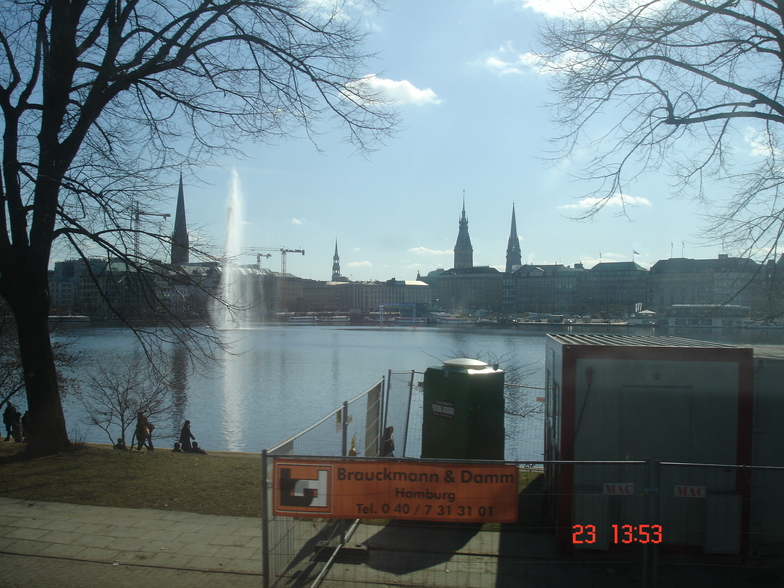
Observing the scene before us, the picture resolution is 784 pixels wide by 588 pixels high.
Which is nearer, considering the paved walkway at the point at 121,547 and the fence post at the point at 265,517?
the fence post at the point at 265,517

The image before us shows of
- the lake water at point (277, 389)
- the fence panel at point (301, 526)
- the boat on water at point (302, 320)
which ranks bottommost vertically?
the lake water at point (277, 389)

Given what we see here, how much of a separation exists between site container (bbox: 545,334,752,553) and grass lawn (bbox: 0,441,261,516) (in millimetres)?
3686

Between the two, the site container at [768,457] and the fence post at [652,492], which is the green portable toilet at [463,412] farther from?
the fence post at [652,492]

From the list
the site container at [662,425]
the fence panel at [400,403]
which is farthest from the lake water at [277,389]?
the site container at [662,425]

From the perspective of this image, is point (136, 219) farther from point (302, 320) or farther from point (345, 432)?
point (302, 320)

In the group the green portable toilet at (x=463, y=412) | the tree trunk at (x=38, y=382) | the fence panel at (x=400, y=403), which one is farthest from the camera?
the fence panel at (x=400, y=403)

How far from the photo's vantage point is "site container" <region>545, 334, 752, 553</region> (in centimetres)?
628

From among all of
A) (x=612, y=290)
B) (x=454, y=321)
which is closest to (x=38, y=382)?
(x=612, y=290)

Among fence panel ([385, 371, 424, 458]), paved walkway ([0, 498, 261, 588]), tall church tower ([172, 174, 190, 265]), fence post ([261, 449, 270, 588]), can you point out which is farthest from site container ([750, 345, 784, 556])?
tall church tower ([172, 174, 190, 265])

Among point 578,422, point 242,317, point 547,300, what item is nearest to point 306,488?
point 578,422

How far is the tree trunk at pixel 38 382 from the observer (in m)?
10.0

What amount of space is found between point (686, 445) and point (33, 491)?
7.85 metres

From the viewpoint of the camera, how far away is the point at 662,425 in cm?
662

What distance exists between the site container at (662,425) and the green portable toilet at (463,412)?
157 cm
